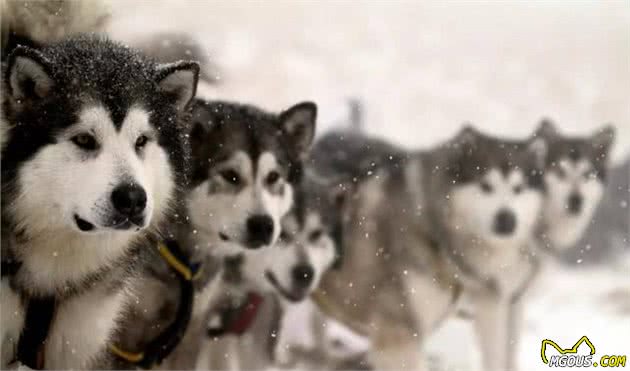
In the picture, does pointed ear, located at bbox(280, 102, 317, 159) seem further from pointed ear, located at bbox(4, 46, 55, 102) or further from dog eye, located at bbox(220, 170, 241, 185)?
pointed ear, located at bbox(4, 46, 55, 102)

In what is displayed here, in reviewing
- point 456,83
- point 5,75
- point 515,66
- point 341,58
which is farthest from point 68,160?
point 515,66

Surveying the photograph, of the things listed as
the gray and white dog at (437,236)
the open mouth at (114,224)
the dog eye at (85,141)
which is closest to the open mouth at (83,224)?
the open mouth at (114,224)

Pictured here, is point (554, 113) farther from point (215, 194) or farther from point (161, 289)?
point (161, 289)

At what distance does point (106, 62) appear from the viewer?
149 centimetres

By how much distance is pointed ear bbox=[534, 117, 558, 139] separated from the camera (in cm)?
187

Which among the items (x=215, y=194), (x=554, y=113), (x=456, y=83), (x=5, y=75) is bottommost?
(x=5, y=75)

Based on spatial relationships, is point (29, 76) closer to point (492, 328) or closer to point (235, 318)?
point (235, 318)

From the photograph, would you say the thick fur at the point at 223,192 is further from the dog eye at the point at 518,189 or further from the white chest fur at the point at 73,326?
the dog eye at the point at 518,189

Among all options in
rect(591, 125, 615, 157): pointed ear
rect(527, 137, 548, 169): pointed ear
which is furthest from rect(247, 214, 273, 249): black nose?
rect(591, 125, 615, 157): pointed ear

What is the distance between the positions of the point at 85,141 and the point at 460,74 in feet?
3.17

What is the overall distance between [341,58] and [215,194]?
0.48 metres

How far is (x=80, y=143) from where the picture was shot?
141 cm

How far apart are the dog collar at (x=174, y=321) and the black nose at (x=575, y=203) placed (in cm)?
103

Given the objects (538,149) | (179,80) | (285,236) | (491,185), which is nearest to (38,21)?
(179,80)
